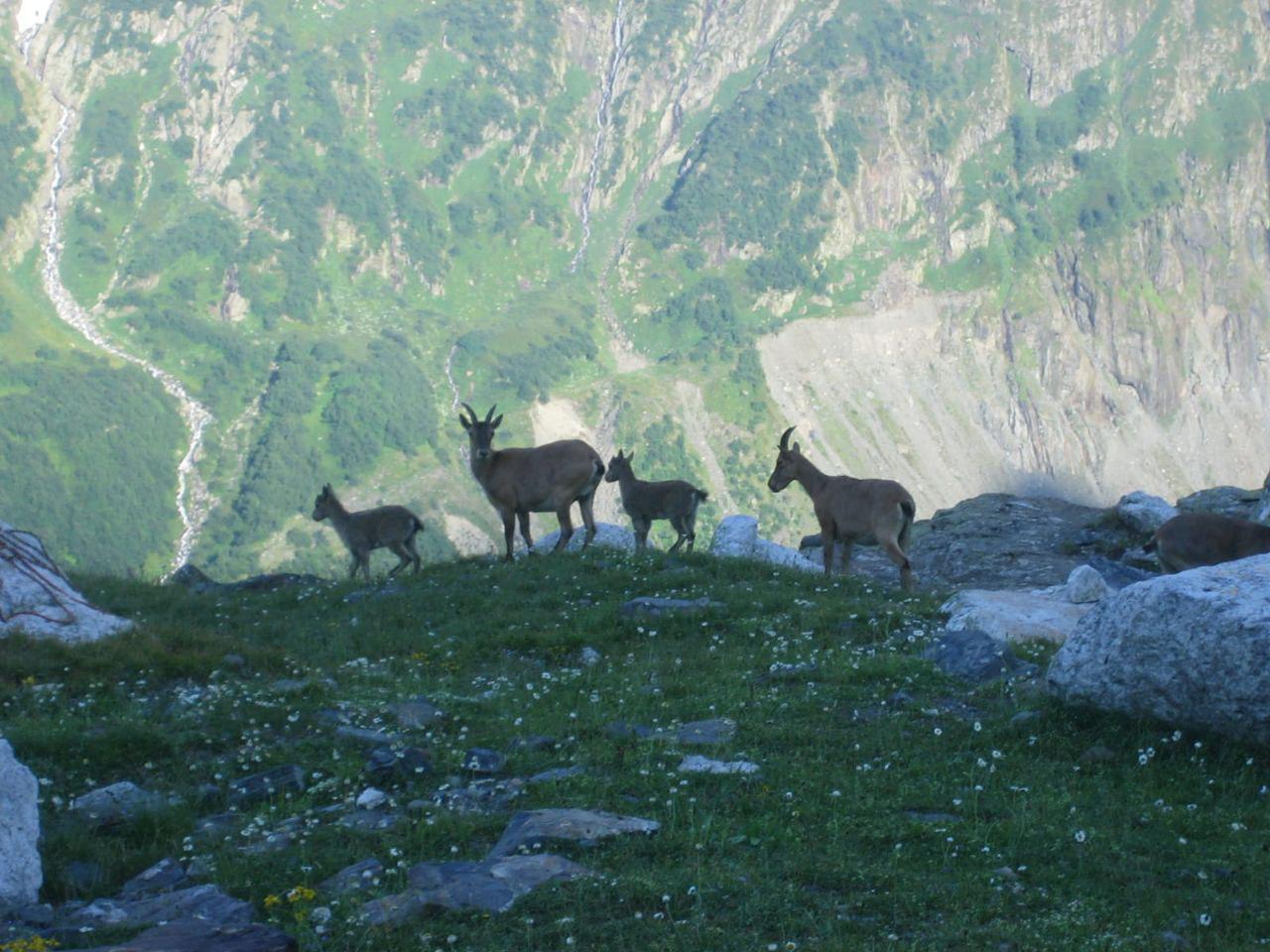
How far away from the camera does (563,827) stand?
10383mm

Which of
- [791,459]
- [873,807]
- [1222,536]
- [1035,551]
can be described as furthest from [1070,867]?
[1035,551]

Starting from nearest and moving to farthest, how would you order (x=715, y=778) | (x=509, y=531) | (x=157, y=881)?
(x=157, y=881)
(x=715, y=778)
(x=509, y=531)

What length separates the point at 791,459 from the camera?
93.4 feet

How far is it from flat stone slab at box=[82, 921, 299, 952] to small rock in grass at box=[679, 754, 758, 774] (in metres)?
3.93

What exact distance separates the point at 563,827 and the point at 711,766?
1.96 metres

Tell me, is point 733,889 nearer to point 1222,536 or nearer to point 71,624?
point 71,624

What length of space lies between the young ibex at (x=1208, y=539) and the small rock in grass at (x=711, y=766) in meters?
Answer: 12.9

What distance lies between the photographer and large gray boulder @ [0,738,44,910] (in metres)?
10.0

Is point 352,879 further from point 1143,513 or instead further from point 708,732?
point 1143,513

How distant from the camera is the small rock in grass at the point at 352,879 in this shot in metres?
9.71

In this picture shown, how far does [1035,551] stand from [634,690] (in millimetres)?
17970

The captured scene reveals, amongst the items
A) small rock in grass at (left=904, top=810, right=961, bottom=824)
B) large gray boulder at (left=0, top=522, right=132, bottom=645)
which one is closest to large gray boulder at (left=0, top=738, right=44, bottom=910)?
small rock in grass at (left=904, top=810, right=961, bottom=824)

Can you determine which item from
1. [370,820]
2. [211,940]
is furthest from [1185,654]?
[211,940]

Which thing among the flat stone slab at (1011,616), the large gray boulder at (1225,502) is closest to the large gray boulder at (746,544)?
the large gray boulder at (1225,502)
